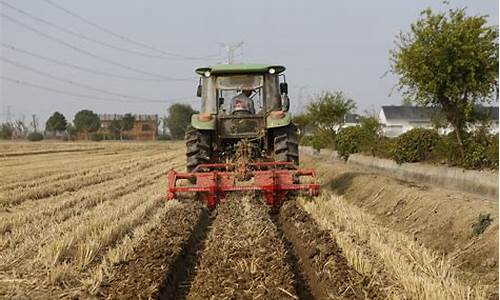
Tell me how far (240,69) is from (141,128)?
78.2 metres

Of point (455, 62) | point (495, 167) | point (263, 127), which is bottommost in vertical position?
point (495, 167)

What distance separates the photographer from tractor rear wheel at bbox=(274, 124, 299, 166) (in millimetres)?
11414

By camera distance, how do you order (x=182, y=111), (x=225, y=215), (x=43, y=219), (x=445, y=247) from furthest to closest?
(x=182, y=111) → (x=225, y=215) → (x=43, y=219) → (x=445, y=247)

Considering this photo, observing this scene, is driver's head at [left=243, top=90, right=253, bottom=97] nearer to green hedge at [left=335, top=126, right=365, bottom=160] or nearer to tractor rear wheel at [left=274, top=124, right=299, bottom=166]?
tractor rear wheel at [left=274, top=124, right=299, bottom=166]

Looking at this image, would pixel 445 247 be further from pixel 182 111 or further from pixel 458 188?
pixel 182 111

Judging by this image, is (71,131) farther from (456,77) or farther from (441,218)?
(441,218)

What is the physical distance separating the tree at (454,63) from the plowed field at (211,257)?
4.05m

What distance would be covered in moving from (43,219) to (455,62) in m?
8.11

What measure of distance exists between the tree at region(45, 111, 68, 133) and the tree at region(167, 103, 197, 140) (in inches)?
644

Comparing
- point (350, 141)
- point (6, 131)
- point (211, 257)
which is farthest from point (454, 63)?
point (6, 131)

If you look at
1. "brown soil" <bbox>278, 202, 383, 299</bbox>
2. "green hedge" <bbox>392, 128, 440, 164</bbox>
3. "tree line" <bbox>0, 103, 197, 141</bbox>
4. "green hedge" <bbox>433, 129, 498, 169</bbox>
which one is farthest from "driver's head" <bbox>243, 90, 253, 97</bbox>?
"tree line" <bbox>0, 103, 197, 141</bbox>

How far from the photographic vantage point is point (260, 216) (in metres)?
8.60

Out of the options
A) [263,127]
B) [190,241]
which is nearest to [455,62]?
[263,127]

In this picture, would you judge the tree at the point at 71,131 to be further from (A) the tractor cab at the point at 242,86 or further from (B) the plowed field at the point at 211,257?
(B) the plowed field at the point at 211,257
